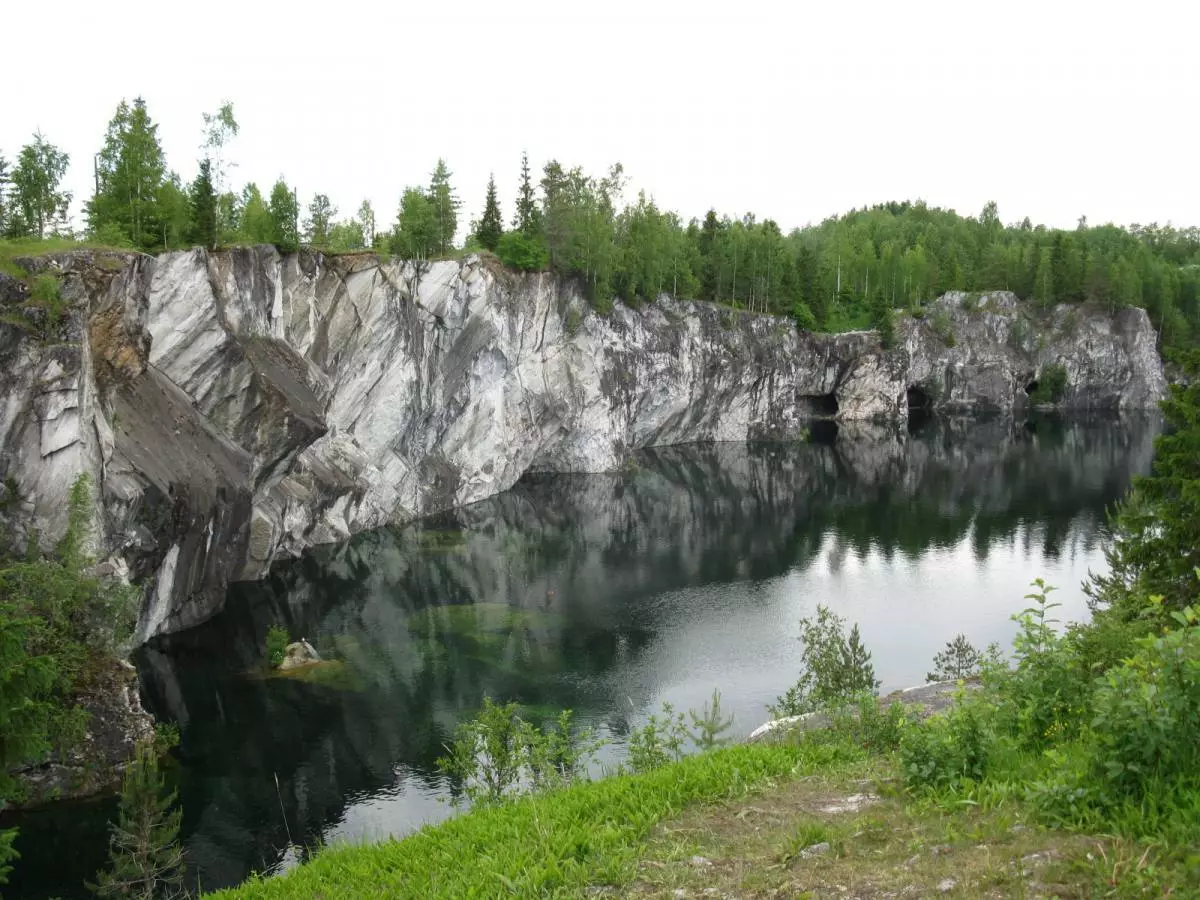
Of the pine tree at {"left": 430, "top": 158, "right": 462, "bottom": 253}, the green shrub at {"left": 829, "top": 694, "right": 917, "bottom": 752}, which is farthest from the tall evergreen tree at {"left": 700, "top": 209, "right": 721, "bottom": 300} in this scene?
the green shrub at {"left": 829, "top": 694, "right": 917, "bottom": 752}

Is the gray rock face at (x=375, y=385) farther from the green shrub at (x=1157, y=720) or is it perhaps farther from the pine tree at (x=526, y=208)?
the green shrub at (x=1157, y=720)

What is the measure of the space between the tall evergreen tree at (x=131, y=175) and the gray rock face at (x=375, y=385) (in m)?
4.33

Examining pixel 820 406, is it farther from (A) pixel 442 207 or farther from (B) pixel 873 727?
(B) pixel 873 727

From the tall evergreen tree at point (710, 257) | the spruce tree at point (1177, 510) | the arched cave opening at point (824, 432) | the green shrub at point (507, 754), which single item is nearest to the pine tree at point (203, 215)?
the green shrub at point (507, 754)

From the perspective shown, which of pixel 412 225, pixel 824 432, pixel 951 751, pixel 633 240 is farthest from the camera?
pixel 824 432

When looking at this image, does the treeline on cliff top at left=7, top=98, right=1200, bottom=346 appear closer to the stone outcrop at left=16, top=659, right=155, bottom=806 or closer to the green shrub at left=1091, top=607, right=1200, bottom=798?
the stone outcrop at left=16, top=659, right=155, bottom=806

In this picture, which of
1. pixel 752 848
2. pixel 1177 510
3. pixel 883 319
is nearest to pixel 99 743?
pixel 752 848

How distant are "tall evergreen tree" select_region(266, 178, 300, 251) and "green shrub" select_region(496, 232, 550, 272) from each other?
22257mm

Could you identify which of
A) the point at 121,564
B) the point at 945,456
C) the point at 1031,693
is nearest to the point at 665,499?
the point at 945,456

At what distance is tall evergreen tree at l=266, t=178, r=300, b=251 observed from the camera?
51344mm

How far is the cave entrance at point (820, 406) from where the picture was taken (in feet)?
393

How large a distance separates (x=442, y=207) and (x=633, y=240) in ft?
83.1

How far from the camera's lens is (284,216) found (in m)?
52.1

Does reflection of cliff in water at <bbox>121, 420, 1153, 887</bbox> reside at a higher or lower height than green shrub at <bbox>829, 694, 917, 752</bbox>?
lower
